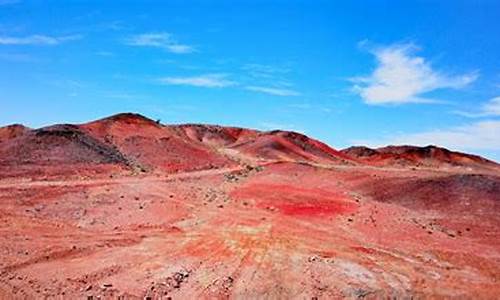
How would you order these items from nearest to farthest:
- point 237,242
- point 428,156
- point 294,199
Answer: point 237,242, point 294,199, point 428,156

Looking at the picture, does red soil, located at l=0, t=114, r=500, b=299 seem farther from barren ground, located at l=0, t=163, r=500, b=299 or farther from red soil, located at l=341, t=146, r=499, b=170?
red soil, located at l=341, t=146, r=499, b=170

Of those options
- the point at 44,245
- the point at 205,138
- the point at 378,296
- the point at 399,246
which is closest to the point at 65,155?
the point at 44,245

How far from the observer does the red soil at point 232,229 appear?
13.4 m

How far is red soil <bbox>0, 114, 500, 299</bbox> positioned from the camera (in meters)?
13.4

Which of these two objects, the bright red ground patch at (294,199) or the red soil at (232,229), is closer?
the red soil at (232,229)

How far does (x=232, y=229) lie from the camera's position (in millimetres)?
18938

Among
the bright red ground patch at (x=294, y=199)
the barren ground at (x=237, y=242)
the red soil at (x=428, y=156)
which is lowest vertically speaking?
the barren ground at (x=237, y=242)

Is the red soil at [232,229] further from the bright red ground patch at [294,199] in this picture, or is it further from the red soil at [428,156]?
the red soil at [428,156]

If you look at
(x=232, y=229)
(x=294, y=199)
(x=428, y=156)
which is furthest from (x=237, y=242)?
(x=428, y=156)

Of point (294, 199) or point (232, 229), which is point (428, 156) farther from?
point (232, 229)

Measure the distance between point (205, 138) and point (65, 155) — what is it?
48556mm

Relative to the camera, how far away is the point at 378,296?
44.4 ft

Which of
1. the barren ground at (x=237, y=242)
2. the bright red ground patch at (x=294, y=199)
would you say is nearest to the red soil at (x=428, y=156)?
the bright red ground patch at (x=294, y=199)

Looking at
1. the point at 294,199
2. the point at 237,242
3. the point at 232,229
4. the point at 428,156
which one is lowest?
the point at 237,242
